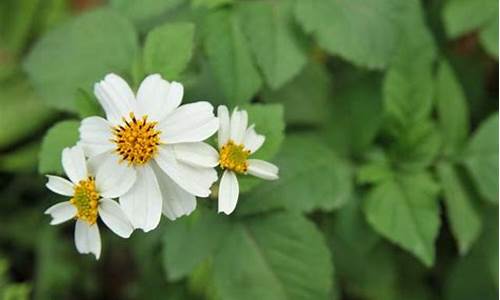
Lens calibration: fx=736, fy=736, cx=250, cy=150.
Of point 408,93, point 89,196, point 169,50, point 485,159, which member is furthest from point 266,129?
point 485,159

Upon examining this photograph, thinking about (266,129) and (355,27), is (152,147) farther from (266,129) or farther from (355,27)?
(355,27)

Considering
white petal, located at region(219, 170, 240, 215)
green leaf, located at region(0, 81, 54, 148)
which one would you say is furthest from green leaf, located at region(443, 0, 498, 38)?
green leaf, located at region(0, 81, 54, 148)

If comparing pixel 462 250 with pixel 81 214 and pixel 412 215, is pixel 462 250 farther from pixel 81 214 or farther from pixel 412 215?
pixel 81 214

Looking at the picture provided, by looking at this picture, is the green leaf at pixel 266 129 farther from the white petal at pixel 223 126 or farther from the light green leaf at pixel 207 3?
the light green leaf at pixel 207 3

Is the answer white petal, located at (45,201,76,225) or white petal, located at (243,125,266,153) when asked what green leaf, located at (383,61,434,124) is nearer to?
white petal, located at (243,125,266,153)

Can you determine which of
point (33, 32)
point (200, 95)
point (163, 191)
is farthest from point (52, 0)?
point (163, 191)

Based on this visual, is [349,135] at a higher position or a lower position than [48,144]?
lower

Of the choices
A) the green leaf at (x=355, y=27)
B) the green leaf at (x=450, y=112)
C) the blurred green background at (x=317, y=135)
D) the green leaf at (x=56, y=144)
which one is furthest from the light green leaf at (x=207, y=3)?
the green leaf at (x=450, y=112)
